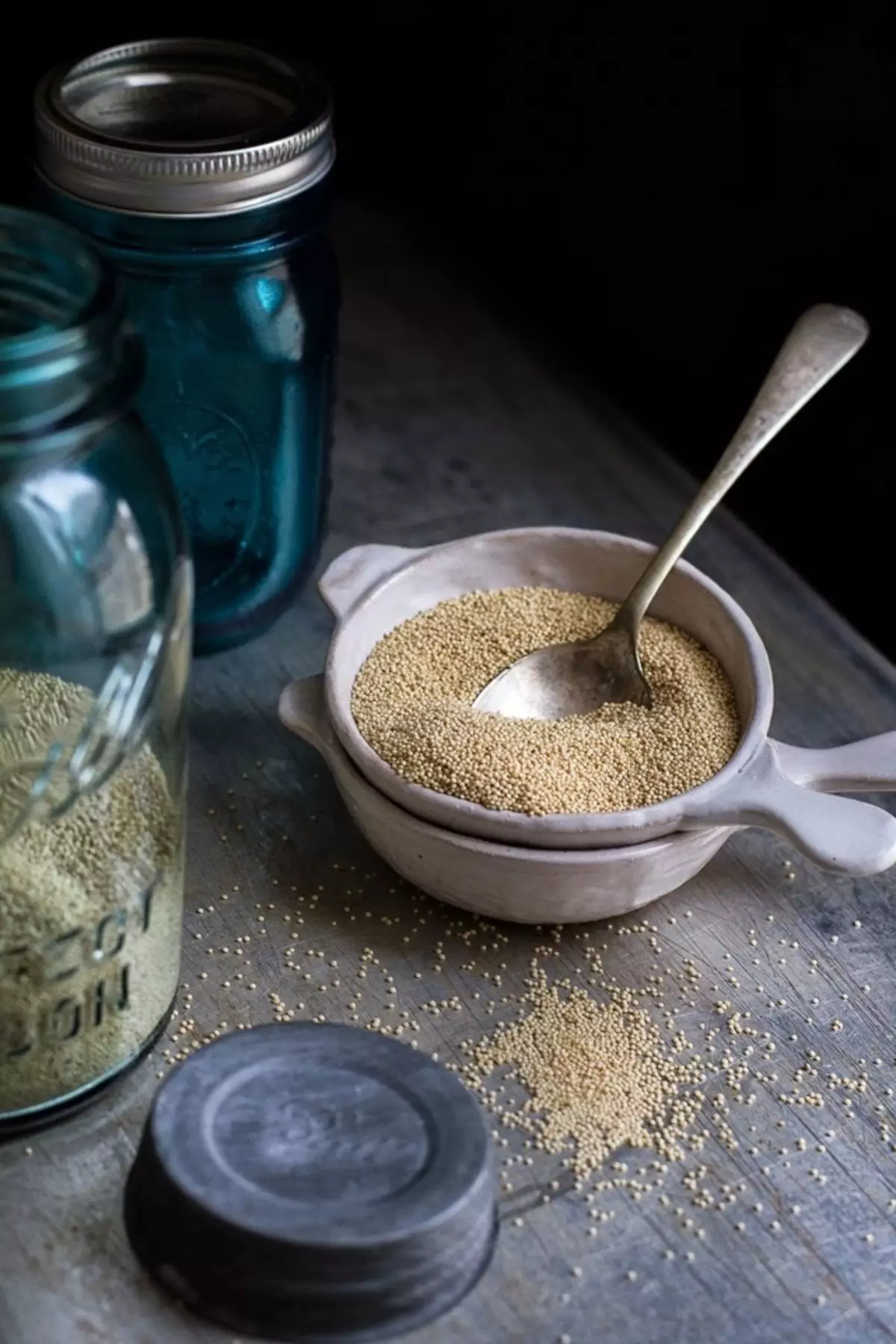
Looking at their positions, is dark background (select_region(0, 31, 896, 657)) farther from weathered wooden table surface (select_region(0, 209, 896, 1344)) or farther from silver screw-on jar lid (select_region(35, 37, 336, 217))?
silver screw-on jar lid (select_region(35, 37, 336, 217))

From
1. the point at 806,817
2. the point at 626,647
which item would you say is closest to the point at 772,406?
the point at 626,647

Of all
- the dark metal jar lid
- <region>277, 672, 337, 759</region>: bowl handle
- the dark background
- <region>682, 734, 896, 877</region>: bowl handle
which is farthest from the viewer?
the dark background

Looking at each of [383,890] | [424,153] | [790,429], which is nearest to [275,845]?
[383,890]

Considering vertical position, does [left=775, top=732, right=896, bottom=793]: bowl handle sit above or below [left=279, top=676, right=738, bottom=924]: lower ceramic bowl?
above

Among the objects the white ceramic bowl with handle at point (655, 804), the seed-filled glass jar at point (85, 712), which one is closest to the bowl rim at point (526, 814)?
the white ceramic bowl with handle at point (655, 804)

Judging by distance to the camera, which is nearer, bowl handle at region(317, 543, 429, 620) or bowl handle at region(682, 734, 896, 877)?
bowl handle at region(682, 734, 896, 877)

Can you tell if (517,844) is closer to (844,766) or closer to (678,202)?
(844,766)

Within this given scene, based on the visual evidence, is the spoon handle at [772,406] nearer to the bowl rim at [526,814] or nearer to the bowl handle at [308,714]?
the bowl rim at [526,814]

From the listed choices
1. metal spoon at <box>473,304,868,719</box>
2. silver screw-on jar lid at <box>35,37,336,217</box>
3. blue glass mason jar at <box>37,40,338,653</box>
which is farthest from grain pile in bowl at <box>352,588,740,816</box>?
silver screw-on jar lid at <box>35,37,336,217</box>
